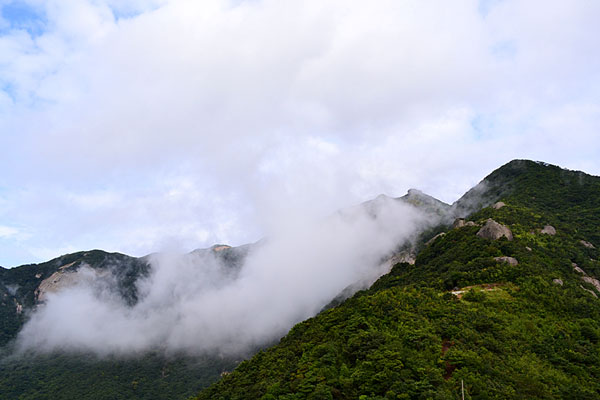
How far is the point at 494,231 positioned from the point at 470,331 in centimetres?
3984

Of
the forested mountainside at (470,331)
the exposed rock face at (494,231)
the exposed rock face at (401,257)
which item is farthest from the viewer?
the exposed rock face at (401,257)

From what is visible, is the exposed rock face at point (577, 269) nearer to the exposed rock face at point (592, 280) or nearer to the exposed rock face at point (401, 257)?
the exposed rock face at point (592, 280)

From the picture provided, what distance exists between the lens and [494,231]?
276 feet

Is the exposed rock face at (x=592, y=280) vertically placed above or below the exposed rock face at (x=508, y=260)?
below

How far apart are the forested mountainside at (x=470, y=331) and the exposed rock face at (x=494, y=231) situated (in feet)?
0.80

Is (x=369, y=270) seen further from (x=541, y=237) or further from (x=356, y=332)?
(x=356, y=332)

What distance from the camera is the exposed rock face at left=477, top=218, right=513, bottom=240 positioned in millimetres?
83688

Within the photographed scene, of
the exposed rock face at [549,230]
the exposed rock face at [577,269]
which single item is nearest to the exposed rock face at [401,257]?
the exposed rock face at [549,230]

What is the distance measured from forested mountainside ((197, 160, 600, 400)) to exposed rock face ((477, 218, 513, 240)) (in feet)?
0.80

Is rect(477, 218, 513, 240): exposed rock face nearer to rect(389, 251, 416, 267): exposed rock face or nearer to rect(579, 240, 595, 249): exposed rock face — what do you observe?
rect(579, 240, 595, 249): exposed rock face

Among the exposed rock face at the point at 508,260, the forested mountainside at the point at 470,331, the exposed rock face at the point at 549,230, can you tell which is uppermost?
the exposed rock face at the point at 549,230

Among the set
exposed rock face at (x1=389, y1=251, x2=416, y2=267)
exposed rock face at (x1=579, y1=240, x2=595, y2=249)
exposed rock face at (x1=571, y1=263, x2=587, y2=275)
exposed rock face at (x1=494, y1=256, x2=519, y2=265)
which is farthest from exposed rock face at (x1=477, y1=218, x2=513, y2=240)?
exposed rock face at (x1=389, y1=251, x2=416, y2=267)

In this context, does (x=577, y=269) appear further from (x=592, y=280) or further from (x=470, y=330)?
(x=470, y=330)

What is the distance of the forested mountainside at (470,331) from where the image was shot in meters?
42.1
